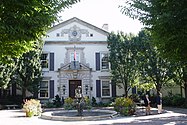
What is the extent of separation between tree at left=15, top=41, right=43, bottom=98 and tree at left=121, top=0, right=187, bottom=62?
19908mm

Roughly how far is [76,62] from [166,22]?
23.5 metres

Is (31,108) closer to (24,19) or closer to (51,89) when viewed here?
(51,89)

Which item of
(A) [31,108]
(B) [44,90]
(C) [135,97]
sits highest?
(B) [44,90]

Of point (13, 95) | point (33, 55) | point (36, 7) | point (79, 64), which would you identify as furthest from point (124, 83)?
point (36, 7)

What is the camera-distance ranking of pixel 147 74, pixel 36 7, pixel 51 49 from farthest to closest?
pixel 51 49, pixel 147 74, pixel 36 7

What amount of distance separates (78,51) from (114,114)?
14480mm

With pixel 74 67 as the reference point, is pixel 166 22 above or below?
below

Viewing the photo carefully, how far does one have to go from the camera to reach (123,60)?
27453 mm

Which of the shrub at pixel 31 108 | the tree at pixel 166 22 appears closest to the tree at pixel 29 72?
the shrub at pixel 31 108

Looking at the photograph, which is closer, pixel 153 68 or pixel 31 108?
pixel 31 108

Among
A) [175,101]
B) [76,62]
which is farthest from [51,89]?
[175,101]

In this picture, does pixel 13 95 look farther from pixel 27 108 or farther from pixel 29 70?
pixel 27 108

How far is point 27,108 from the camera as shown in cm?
1716

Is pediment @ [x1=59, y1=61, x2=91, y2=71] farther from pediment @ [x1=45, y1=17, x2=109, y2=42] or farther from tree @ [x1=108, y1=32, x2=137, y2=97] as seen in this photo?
tree @ [x1=108, y1=32, x2=137, y2=97]
